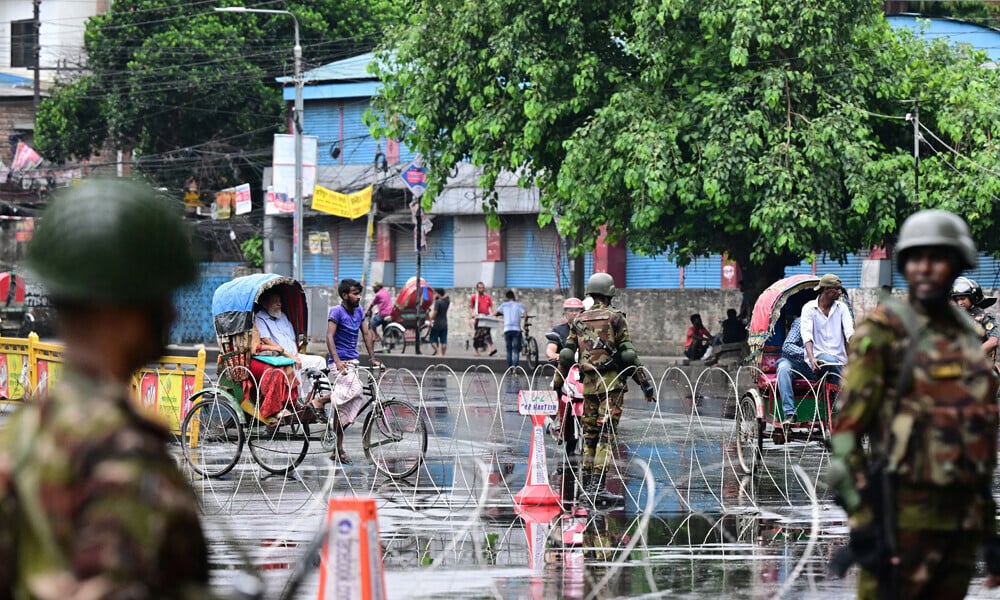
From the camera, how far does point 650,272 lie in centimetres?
3778

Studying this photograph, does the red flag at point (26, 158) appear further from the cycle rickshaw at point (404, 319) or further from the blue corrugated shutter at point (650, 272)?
the blue corrugated shutter at point (650, 272)

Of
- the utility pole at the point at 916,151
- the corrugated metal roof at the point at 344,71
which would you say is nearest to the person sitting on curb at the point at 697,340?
the utility pole at the point at 916,151

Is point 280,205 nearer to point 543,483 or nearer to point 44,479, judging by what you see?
point 543,483

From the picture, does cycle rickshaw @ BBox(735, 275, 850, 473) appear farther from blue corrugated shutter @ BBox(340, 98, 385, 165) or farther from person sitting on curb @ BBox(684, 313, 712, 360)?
blue corrugated shutter @ BBox(340, 98, 385, 165)

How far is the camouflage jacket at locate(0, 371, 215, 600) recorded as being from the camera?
251 cm

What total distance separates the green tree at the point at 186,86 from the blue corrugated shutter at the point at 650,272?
11.8 m

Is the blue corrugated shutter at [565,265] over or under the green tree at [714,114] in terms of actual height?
under

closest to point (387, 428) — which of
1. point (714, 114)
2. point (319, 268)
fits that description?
point (714, 114)

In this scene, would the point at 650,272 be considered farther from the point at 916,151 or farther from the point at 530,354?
the point at 916,151

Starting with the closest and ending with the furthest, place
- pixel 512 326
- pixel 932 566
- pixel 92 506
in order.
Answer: pixel 92 506
pixel 932 566
pixel 512 326

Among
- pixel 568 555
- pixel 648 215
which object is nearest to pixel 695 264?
pixel 648 215

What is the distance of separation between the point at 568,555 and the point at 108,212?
6.90 metres

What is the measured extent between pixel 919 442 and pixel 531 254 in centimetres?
3565

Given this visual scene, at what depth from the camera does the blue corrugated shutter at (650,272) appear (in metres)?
37.5
